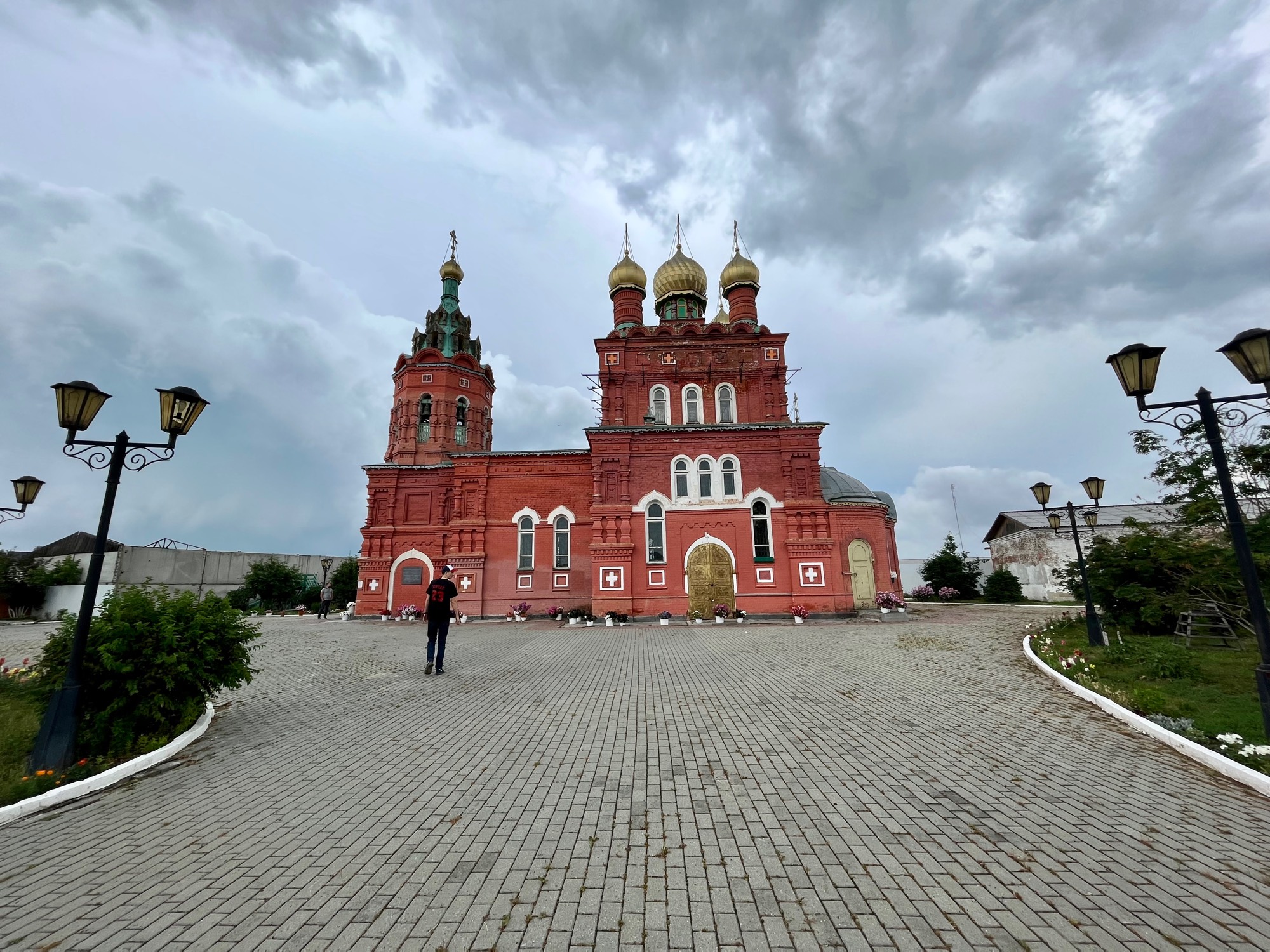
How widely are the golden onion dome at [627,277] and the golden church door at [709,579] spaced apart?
1391 centimetres

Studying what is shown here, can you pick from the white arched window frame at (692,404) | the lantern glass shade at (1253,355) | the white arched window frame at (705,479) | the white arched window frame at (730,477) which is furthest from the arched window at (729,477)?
the lantern glass shade at (1253,355)

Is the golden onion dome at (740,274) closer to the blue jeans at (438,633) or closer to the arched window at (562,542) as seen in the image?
the arched window at (562,542)

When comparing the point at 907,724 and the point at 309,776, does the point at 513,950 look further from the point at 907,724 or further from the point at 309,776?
the point at 907,724

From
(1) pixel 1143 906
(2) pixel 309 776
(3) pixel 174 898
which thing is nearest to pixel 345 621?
(2) pixel 309 776

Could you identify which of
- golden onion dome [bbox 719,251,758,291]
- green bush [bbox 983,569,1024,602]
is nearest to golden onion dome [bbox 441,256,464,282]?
golden onion dome [bbox 719,251,758,291]

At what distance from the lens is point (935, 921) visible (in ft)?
9.55

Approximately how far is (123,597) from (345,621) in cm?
1925

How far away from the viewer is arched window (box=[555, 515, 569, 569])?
2353 centimetres

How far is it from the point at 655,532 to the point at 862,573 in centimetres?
930

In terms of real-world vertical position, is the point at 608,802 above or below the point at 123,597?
below

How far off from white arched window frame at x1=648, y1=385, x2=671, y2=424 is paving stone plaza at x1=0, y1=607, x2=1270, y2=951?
56.2 ft

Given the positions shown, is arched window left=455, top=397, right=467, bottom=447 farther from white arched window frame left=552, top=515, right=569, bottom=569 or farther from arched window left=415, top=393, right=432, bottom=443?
white arched window frame left=552, top=515, right=569, bottom=569

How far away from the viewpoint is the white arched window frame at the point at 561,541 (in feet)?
77.2

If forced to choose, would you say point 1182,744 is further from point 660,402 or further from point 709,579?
point 660,402
